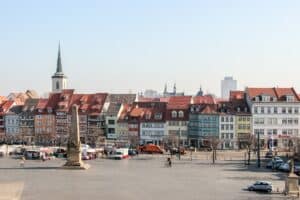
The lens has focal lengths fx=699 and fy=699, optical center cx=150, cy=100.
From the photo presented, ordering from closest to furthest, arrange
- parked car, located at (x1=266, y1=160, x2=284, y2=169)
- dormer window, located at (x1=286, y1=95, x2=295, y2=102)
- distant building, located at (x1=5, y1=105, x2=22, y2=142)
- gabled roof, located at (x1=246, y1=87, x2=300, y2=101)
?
parked car, located at (x1=266, y1=160, x2=284, y2=169) → gabled roof, located at (x1=246, y1=87, x2=300, y2=101) → dormer window, located at (x1=286, y1=95, x2=295, y2=102) → distant building, located at (x1=5, y1=105, x2=22, y2=142)

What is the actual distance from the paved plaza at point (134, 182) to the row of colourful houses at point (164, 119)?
107ft

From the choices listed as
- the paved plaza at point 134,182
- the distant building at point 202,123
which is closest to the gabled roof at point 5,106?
the distant building at point 202,123

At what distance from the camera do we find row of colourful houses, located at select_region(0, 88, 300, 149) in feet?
288

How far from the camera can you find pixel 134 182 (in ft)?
132

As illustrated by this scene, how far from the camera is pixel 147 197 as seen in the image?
32.5 meters

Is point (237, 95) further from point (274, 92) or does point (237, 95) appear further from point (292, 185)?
point (292, 185)

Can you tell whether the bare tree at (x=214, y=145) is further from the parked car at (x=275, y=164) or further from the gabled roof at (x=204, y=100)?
the parked car at (x=275, y=164)

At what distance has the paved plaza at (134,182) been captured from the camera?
3319 cm

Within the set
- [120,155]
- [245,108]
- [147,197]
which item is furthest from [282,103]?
[147,197]

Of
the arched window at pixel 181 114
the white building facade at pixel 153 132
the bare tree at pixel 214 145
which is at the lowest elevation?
the bare tree at pixel 214 145

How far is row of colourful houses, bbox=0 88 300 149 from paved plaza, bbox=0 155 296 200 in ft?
107

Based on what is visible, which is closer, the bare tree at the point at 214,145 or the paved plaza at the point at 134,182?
the paved plaza at the point at 134,182

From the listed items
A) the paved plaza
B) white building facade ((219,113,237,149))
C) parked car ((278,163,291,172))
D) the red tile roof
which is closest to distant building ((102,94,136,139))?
white building facade ((219,113,237,149))

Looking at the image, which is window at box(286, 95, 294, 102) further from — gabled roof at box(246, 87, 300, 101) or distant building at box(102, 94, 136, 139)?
distant building at box(102, 94, 136, 139)
